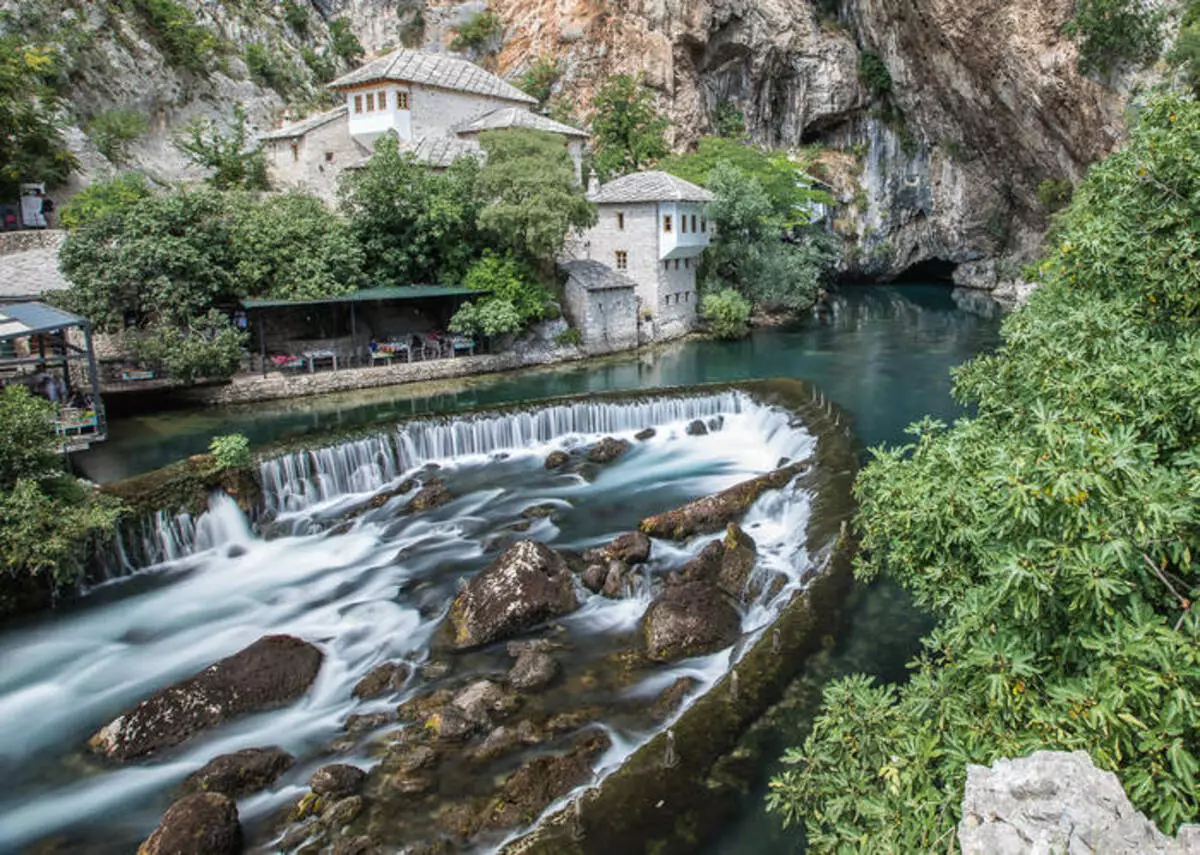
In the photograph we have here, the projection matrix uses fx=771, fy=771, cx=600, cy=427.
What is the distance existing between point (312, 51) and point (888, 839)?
5812cm

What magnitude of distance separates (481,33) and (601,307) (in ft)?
103

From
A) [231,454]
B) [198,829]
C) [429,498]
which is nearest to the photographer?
[198,829]

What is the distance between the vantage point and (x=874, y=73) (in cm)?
4716

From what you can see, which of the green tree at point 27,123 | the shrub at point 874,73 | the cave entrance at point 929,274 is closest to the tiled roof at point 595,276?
the green tree at point 27,123

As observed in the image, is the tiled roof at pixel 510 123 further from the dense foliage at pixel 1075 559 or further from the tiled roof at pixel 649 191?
the dense foliage at pixel 1075 559

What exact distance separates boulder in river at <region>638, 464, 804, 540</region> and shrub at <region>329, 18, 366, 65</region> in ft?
168

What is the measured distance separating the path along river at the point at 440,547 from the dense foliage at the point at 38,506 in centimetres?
114

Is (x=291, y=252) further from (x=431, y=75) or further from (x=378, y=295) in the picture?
(x=431, y=75)

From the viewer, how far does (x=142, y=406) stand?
23.7 meters

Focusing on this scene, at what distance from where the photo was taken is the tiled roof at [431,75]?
1356 inches

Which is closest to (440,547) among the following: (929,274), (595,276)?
(595,276)

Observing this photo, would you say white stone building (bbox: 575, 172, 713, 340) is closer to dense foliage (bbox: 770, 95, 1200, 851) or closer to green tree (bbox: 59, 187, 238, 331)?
green tree (bbox: 59, 187, 238, 331)

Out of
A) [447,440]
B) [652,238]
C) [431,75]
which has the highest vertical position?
[431,75]

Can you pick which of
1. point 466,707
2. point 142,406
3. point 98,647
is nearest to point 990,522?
point 466,707
